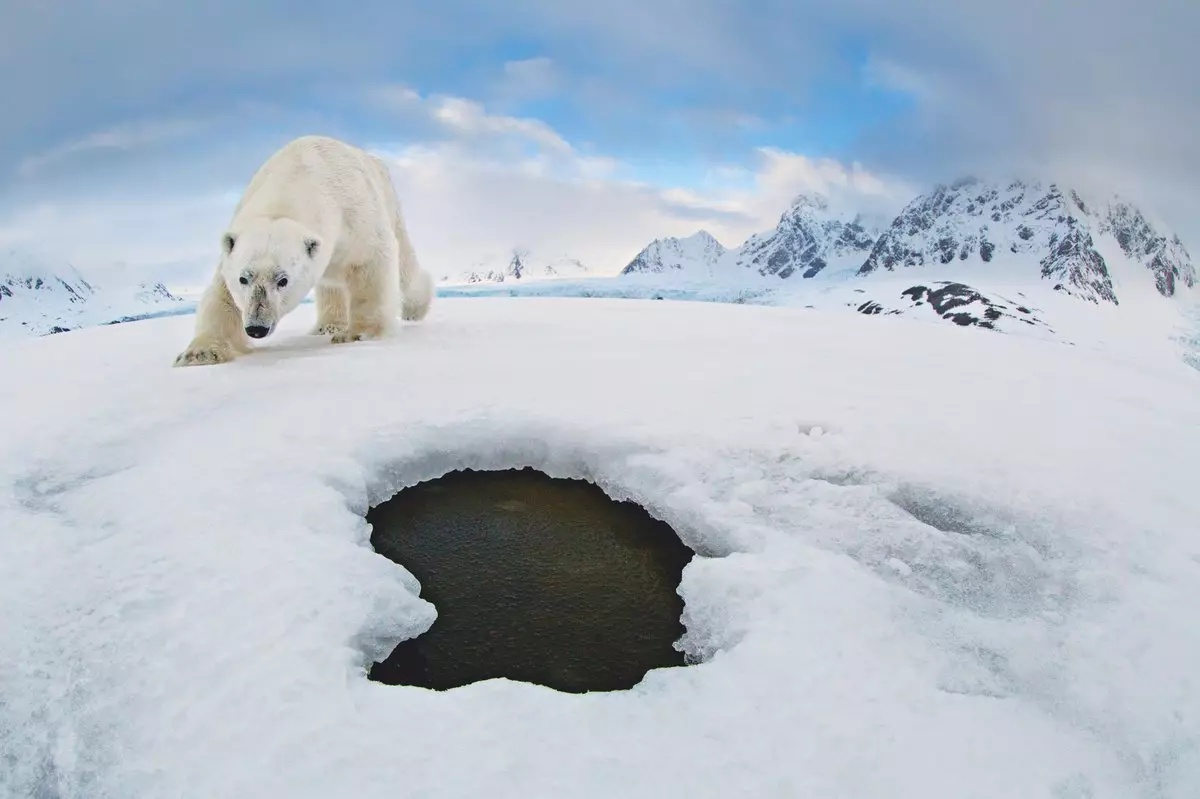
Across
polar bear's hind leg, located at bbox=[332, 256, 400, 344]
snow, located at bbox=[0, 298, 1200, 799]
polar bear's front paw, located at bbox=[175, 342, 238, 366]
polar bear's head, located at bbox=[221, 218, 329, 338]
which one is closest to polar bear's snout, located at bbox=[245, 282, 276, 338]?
polar bear's head, located at bbox=[221, 218, 329, 338]

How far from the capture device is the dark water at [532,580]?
2217mm

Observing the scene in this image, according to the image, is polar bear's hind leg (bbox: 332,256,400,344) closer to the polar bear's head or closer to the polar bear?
the polar bear

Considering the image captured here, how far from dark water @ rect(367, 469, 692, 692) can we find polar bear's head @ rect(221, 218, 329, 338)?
214 cm

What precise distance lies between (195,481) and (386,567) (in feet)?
3.61

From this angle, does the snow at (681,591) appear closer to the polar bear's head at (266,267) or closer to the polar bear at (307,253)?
the polar bear's head at (266,267)

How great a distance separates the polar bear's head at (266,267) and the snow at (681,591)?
18.0 inches

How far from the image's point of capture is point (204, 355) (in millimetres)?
5191

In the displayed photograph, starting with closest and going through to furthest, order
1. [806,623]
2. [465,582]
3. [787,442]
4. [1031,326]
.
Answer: [806,623]
[465,582]
[787,442]
[1031,326]

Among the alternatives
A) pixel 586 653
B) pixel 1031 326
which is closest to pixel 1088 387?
pixel 586 653

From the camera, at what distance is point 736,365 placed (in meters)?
5.46

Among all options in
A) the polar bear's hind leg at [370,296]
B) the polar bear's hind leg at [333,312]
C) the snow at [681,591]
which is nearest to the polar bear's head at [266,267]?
the snow at [681,591]

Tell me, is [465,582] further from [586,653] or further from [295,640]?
[295,640]

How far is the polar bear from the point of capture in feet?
15.9

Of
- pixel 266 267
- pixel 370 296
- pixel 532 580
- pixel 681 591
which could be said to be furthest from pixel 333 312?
pixel 681 591
